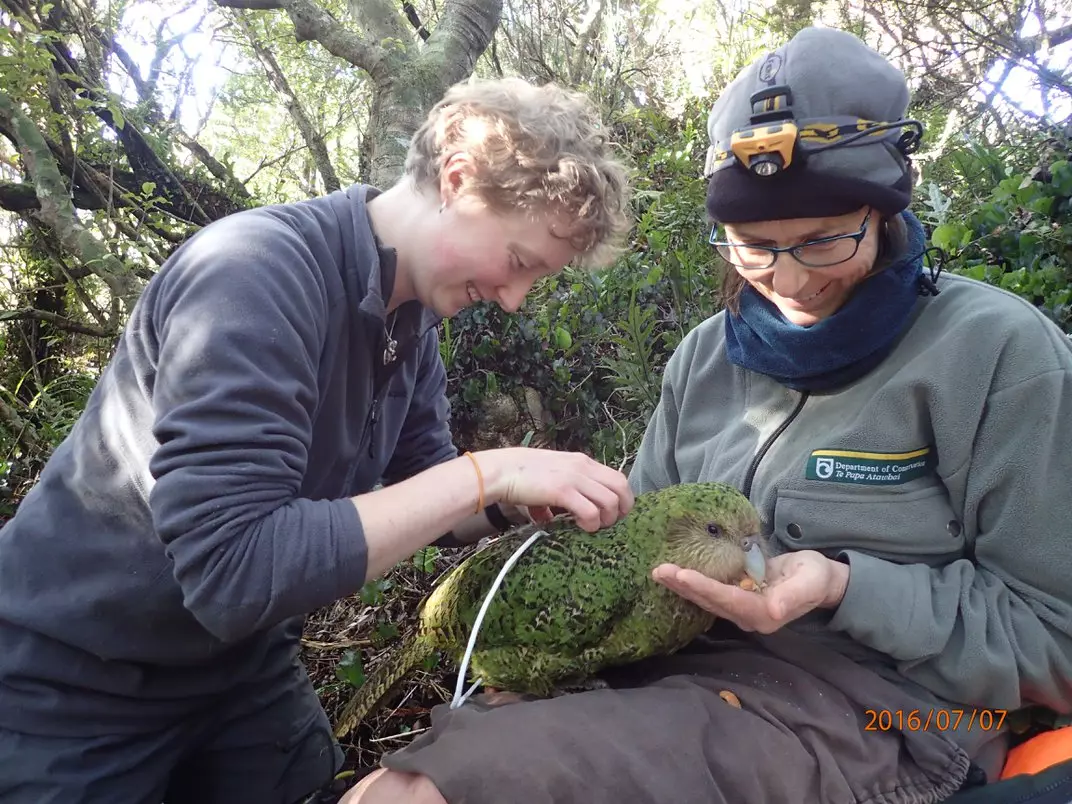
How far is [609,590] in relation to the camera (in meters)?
1.84

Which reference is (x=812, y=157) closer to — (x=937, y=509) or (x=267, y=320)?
(x=937, y=509)

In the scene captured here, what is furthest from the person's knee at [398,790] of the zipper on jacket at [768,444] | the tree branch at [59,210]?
the tree branch at [59,210]

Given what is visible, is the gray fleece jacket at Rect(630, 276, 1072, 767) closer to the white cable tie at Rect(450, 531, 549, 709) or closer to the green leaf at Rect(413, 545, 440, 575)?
the white cable tie at Rect(450, 531, 549, 709)

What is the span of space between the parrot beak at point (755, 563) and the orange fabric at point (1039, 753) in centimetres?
70

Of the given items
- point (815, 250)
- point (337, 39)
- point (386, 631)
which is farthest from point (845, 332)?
point (337, 39)

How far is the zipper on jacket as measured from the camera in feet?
6.52

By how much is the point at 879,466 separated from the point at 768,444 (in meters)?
0.32

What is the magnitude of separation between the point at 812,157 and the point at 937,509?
36.4 inches

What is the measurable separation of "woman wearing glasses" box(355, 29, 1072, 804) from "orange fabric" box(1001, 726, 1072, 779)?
52mm

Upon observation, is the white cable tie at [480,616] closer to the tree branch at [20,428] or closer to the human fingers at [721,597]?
the human fingers at [721,597]

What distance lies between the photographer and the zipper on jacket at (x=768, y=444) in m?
1.99

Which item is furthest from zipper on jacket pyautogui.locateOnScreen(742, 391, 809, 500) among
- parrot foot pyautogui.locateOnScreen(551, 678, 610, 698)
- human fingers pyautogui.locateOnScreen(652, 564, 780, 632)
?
A: parrot foot pyautogui.locateOnScreen(551, 678, 610, 698)

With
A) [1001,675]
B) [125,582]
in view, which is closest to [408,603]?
[125,582]

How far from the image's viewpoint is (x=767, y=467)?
200 centimetres
